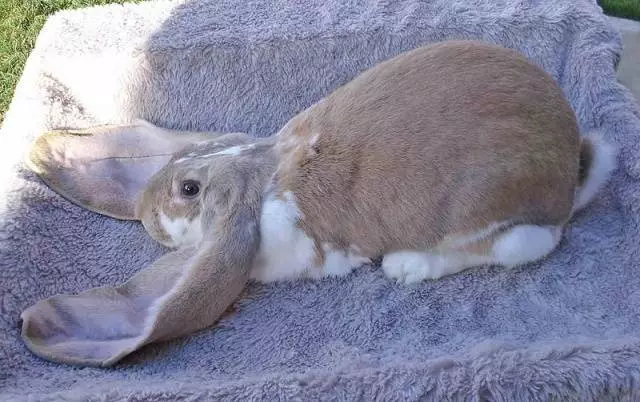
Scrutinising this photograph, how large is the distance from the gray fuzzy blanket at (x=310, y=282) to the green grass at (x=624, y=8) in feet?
2.89

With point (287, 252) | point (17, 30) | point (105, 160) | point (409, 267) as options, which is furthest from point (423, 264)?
point (17, 30)

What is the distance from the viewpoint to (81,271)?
2021mm

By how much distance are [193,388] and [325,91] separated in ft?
3.97

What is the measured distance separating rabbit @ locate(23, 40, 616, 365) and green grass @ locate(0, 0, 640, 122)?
1276 mm

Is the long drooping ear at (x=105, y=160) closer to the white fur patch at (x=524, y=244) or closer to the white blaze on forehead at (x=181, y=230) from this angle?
the white blaze on forehead at (x=181, y=230)

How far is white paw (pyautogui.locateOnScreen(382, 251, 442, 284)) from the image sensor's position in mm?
Answer: 1879

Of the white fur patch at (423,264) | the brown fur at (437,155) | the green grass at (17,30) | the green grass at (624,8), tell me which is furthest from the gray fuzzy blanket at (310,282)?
the green grass at (624,8)

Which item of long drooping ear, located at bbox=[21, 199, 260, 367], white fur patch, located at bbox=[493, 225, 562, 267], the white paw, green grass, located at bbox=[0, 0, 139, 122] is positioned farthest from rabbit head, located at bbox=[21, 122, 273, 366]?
green grass, located at bbox=[0, 0, 139, 122]

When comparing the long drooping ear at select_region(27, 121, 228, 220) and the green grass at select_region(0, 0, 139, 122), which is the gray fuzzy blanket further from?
the green grass at select_region(0, 0, 139, 122)

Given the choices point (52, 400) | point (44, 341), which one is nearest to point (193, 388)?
point (52, 400)

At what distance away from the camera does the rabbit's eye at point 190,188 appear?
76.1 inches

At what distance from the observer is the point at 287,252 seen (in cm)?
188

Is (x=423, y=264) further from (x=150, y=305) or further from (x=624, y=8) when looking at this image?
(x=624, y=8)

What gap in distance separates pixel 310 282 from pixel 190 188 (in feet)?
1.31
